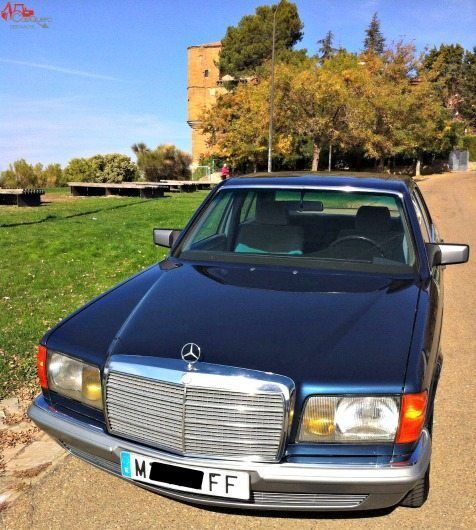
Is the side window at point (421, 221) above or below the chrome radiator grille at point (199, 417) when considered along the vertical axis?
above

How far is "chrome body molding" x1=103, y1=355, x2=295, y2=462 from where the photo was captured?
2.19m

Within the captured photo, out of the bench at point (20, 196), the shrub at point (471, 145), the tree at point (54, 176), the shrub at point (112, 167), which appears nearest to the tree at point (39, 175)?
the tree at point (54, 176)

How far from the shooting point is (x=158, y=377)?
2.30 meters

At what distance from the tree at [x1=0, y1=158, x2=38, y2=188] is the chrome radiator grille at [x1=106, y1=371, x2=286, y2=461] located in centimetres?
3233

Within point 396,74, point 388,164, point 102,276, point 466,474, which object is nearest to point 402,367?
point 466,474

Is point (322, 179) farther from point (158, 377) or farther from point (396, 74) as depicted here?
point (396, 74)

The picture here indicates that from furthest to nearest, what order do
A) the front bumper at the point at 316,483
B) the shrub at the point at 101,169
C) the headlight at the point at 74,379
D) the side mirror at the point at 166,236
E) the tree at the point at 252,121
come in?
the tree at the point at 252,121, the shrub at the point at 101,169, the side mirror at the point at 166,236, the headlight at the point at 74,379, the front bumper at the point at 316,483

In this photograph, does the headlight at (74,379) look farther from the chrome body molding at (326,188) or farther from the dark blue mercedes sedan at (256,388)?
the chrome body molding at (326,188)

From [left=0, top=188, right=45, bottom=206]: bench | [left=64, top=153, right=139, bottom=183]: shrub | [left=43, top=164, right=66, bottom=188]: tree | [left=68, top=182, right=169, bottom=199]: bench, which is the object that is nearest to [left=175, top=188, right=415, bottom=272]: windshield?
[left=0, top=188, right=45, bottom=206]: bench

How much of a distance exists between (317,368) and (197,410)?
52cm

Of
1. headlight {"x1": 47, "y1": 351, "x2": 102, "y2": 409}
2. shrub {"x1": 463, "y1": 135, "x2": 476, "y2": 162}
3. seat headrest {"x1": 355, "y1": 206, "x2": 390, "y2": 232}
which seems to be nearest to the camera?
headlight {"x1": 47, "y1": 351, "x2": 102, "y2": 409}

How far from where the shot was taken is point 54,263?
8.59 metres

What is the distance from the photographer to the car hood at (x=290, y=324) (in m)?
2.25

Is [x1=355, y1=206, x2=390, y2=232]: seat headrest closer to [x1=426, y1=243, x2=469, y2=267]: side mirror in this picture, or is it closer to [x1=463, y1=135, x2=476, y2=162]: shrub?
[x1=426, y1=243, x2=469, y2=267]: side mirror
